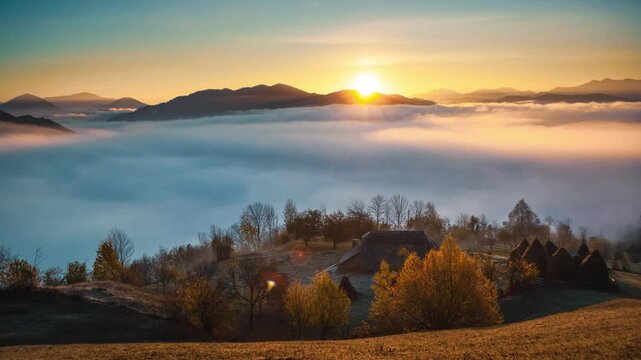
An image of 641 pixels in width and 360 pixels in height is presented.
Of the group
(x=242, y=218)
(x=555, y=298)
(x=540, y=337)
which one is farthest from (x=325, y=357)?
(x=242, y=218)

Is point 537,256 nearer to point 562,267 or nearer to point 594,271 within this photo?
point 562,267

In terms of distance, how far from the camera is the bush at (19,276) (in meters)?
45.3

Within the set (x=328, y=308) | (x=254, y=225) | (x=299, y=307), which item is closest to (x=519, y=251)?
(x=328, y=308)

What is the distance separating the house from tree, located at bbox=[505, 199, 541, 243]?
61508 millimetres

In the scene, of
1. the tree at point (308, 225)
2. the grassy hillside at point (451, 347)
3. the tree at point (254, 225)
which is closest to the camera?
the grassy hillside at point (451, 347)

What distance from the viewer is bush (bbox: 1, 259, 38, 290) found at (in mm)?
45281

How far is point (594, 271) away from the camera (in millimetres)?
54469

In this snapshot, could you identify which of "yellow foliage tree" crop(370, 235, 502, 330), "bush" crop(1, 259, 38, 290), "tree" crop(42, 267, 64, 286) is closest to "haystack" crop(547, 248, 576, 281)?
"yellow foliage tree" crop(370, 235, 502, 330)

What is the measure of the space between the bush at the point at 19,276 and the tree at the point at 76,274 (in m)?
17.2

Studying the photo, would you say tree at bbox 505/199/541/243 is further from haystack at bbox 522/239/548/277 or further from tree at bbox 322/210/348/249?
haystack at bbox 522/239/548/277

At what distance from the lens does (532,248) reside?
5931 centimetres

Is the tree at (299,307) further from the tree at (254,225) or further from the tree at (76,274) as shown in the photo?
the tree at (254,225)

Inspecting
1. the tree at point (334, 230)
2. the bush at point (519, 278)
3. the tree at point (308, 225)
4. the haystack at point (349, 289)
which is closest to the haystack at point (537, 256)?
the bush at point (519, 278)

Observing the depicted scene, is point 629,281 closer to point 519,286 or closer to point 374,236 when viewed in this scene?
point 519,286
